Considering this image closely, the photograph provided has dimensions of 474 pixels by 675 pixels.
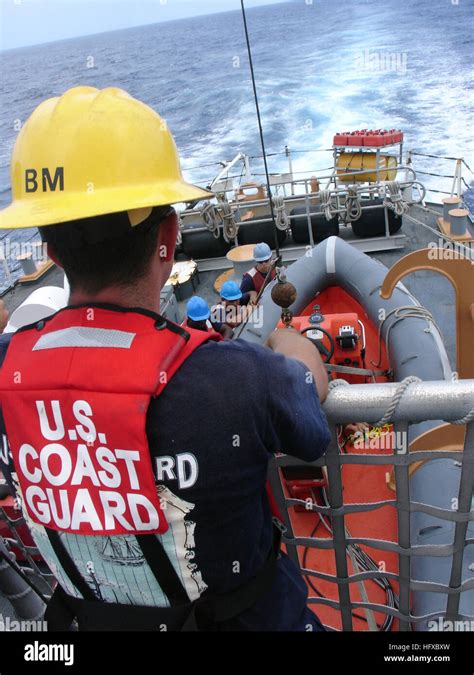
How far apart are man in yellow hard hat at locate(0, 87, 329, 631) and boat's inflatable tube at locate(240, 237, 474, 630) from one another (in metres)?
1.12

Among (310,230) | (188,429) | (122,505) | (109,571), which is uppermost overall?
(188,429)

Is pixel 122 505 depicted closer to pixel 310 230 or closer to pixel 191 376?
pixel 191 376

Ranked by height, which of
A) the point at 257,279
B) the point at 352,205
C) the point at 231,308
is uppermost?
the point at 352,205

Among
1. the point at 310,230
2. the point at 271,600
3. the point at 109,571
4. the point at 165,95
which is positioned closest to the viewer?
the point at 109,571

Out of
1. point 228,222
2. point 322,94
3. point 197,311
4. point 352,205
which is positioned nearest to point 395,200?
point 352,205

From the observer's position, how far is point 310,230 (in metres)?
7.51

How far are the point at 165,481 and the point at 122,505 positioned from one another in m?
0.09

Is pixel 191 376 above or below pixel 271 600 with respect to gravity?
above

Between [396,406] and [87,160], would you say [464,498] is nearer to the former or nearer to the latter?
[396,406]

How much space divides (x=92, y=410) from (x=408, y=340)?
→ 3125 millimetres

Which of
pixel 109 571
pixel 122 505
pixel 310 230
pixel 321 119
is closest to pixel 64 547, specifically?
pixel 109 571

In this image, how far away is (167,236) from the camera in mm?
1047

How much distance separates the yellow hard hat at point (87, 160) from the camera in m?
0.99

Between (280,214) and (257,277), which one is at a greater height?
(280,214)
